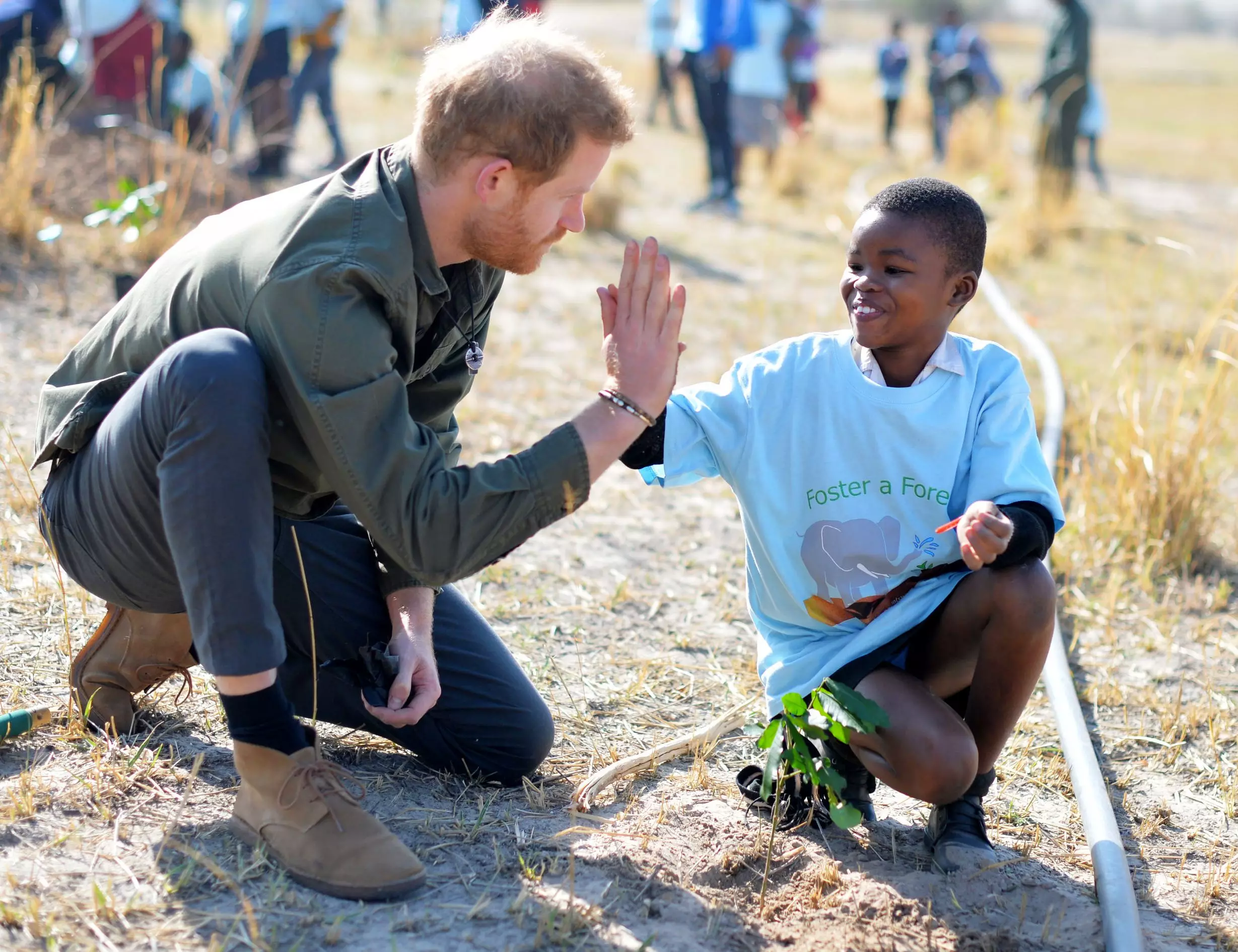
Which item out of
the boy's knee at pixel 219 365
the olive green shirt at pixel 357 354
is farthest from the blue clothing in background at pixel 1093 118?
the boy's knee at pixel 219 365

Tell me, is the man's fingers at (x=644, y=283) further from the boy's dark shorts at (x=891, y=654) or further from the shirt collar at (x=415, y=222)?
the boy's dark shorts at (x=891, y=654)

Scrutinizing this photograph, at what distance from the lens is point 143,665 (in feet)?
8.06

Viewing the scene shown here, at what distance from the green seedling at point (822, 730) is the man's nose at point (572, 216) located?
0.89 m

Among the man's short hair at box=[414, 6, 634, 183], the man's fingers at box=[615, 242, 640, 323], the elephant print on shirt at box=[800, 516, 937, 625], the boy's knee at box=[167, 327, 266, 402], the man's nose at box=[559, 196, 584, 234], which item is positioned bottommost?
the elephant print on shirt at box=[800, 516, 937, 625]

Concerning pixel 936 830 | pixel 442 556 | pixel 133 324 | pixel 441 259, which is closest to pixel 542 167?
pixel 441 259

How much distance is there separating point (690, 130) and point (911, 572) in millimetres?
13407

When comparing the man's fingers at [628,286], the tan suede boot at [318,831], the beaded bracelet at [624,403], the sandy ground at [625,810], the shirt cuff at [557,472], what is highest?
the man's fingers at [628,286]

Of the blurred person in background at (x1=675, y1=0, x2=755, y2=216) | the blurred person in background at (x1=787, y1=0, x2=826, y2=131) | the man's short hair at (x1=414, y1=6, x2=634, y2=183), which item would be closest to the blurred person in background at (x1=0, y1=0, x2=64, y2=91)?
the blurred person in background at (x1=675, y1=0, x2=755, y2=216)

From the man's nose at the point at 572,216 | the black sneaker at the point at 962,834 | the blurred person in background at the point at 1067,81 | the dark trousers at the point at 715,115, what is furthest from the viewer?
the blurred person in background at the point at 1067,81

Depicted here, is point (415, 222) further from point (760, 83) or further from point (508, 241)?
point (760, 83)

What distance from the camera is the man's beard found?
2.13 metres

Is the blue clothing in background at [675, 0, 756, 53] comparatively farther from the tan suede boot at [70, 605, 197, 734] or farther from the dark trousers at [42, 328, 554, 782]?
the tan suede boot at [70, 605, 197, 734]

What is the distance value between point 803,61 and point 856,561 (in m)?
12.8

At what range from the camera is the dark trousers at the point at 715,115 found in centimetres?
952
